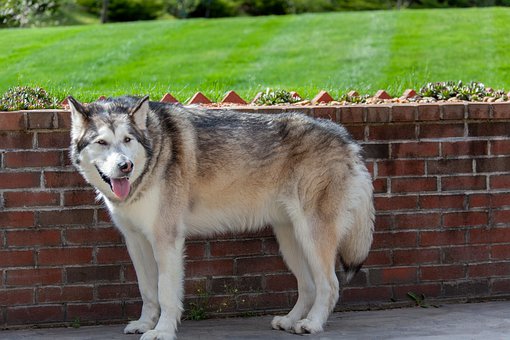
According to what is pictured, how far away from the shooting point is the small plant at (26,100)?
6141 mm

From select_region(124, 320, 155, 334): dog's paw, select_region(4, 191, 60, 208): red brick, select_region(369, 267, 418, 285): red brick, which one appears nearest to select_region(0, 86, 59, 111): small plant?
select_region(4, 191, 60, 208): red brick

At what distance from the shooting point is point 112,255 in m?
6.09

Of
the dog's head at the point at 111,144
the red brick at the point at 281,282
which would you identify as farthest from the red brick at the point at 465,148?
the dog's head at the point at 111,144

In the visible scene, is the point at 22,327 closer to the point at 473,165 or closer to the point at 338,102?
the point at 338,102

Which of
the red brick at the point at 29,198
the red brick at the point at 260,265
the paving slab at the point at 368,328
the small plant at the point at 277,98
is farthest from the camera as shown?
the small plant at the point at 277,98

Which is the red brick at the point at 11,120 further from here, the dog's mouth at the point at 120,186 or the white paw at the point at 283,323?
the white paw at the point at 283,323

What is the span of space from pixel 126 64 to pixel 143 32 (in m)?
3.86

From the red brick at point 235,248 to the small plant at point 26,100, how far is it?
148 cm

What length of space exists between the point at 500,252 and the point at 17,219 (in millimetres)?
3313

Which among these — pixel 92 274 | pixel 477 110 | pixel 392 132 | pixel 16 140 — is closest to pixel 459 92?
pixel 477 110

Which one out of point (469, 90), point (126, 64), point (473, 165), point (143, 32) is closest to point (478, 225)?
point (473, 165)

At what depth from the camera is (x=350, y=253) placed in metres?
5.89

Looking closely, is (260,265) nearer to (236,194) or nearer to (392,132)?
(236,194)

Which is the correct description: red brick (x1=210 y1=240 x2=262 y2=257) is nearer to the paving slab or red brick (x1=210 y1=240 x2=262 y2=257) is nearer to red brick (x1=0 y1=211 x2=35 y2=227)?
the paving slab
